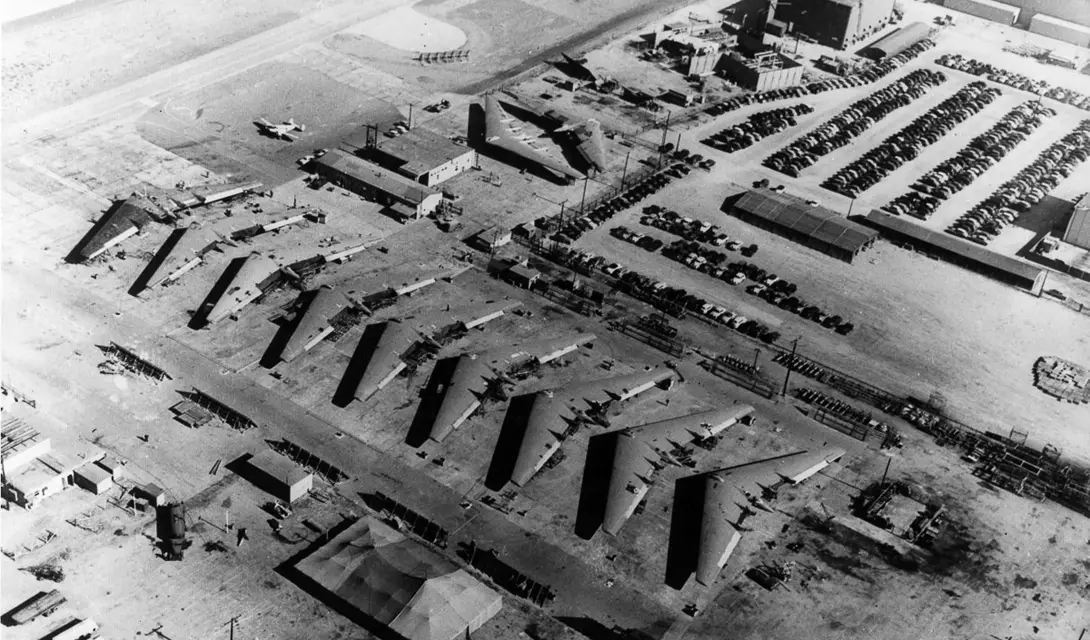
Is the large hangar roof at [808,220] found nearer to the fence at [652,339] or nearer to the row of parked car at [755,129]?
the row of parked car at [755,129]

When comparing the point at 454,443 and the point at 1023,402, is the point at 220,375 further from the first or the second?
the point at 1023,402

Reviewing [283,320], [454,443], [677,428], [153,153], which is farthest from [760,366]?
[153,153]

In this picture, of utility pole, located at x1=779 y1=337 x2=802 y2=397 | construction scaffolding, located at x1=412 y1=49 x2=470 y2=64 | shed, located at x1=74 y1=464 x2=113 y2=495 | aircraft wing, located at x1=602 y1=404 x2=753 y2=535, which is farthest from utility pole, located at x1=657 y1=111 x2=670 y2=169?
shed, located at x1=74 y1=464 x2=113 y2=495

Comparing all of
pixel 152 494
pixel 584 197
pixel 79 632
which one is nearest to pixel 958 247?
pixel 584 197

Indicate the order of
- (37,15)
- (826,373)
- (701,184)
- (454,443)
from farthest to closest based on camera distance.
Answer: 1. (37,15)
2. (701,184)
3. (826,373)
4. (454,443)

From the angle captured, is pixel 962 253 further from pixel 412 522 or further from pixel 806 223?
pixel 412 522

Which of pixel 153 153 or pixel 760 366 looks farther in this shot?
pixel 153 153
